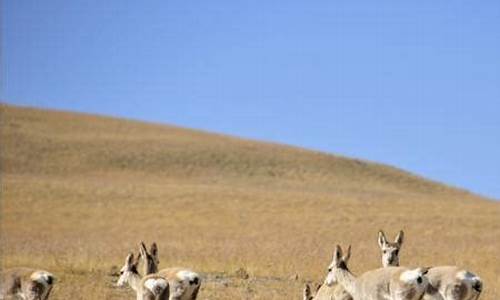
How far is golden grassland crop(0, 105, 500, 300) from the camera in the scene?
27.8m

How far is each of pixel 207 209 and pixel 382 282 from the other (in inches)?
1536

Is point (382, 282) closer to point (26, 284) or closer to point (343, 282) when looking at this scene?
point (343, 282)

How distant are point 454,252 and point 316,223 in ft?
51.8

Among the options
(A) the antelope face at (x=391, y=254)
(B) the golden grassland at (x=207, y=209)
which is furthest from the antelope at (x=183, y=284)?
(B) the golden grassland at (x=207, y=209)

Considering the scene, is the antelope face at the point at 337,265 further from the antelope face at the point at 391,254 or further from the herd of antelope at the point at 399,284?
the antelope face at the point at 391,254

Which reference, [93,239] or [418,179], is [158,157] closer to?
[418,179]

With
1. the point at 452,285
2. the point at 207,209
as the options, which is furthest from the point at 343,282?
the point at 207,209

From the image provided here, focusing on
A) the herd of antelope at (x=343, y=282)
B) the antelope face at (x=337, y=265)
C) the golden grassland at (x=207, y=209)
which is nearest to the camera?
the herd of antelope at (x=343, y=282)

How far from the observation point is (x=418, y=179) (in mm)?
86688

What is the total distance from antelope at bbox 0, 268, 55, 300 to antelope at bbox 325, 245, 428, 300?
4905 mm

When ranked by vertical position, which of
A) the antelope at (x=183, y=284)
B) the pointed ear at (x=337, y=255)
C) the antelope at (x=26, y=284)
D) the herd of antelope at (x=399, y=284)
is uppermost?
the pointed ear at (x=337, y=255)

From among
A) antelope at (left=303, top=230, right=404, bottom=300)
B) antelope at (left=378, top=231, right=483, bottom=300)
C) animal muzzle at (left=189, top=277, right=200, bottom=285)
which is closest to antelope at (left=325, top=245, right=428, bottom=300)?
antelope at (left=303, top=230, right=404, bottom=300)

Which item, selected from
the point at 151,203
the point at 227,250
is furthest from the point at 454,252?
the point at 151,203

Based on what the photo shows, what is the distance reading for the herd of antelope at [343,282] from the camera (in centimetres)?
1554
